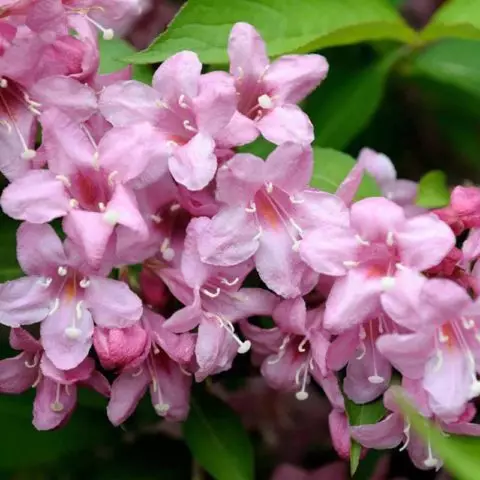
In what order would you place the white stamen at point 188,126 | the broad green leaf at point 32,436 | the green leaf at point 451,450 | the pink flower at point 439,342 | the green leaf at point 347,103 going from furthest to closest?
the green leaf at point 347,103 < the broad green leaf at point 32,436 < the white stamen at point 188,126 < the pink flower at point 439,342 < the green leaf at point 451,450

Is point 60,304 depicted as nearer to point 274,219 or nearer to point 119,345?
point 119,345

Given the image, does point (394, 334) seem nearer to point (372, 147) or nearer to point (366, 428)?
point (366, 428)

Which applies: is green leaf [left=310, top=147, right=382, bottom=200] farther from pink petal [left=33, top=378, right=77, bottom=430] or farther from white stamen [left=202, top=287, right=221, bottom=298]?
pink petal [left=33, top=378, right=77, bottom=430]

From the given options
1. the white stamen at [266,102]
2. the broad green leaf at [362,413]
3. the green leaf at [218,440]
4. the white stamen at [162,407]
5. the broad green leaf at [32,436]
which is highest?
the white stamen at [266,102]

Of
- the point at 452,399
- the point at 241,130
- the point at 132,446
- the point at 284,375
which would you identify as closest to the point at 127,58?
the point at 241,130


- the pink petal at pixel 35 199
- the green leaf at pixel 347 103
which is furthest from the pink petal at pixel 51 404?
the green leaf at pixel 347 103

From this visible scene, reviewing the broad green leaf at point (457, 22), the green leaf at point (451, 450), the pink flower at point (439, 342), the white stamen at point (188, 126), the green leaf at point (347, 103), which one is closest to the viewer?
the green leaf at point (451, 450)

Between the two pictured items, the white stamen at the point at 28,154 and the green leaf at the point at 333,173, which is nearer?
the white stamen at the point at 28,154

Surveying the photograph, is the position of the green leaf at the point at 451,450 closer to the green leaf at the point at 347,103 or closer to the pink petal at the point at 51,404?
the pink petal at the point at 51,404
